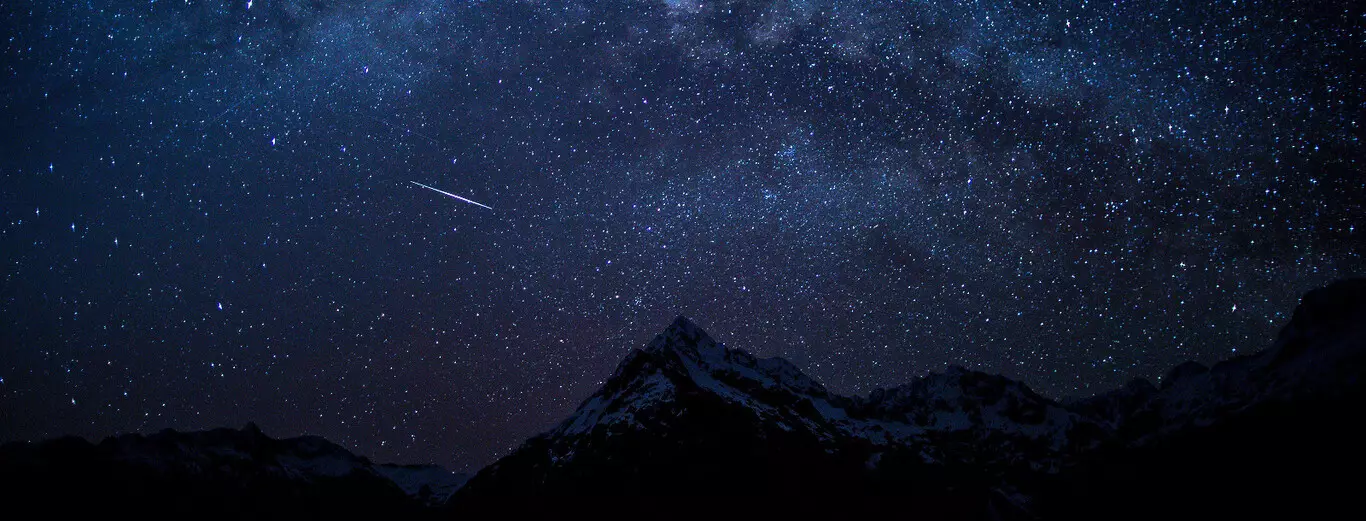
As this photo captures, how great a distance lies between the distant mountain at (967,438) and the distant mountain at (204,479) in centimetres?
1256

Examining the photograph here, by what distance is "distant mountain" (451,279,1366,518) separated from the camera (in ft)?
171

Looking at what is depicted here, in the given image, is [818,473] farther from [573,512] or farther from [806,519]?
[573,512]

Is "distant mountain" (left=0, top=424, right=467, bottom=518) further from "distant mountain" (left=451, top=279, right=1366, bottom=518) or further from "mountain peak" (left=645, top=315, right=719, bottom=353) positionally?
"mountain peak" (left=645, top=315, right=719, bottom=353)

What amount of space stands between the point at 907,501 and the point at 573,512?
39.0m

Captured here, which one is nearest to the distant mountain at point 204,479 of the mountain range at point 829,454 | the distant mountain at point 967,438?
the mountain range at point 829,454

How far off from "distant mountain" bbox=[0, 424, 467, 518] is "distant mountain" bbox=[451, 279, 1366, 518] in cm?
1256

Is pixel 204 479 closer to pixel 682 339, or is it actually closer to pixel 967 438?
pixel 682 339

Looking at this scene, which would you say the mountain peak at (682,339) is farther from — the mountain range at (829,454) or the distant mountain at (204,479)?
the distant mountain at (204,479)

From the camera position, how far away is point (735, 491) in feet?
233

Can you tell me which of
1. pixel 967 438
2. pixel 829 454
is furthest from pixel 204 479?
pixel 967 438

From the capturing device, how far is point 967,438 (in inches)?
3664

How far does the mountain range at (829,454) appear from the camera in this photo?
53000 mm

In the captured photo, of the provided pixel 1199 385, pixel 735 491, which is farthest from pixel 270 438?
pixel 1199 385

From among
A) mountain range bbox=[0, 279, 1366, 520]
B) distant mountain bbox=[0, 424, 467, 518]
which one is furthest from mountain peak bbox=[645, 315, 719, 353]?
distant mountain bbox=[0, 424, 467, 518]
